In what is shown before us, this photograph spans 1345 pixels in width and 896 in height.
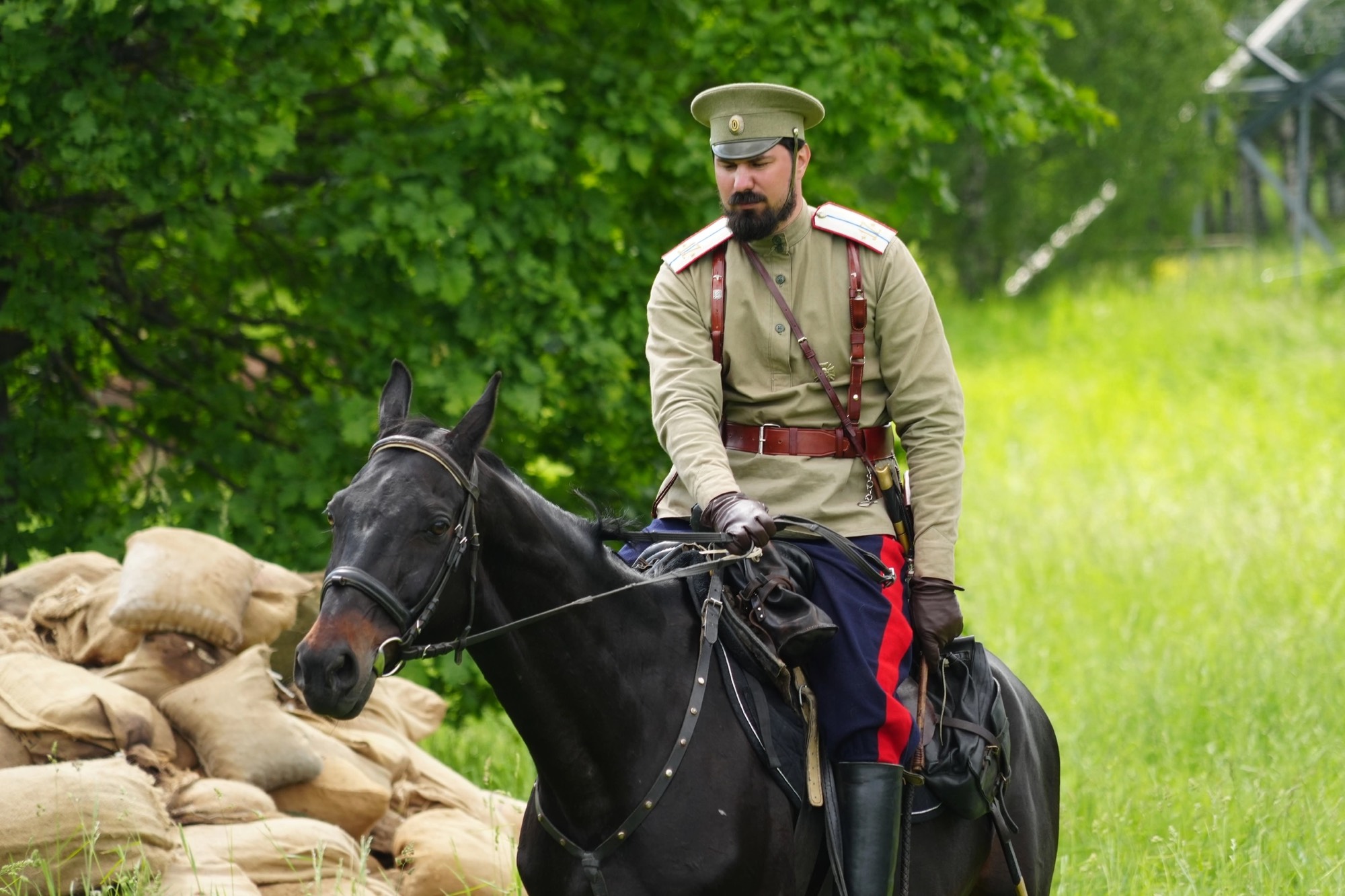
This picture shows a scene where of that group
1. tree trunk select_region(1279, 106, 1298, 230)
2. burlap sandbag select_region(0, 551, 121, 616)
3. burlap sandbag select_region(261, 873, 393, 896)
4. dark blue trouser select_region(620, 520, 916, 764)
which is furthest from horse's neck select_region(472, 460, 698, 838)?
tree trunk select_region(1279, 106, 1298, 230)

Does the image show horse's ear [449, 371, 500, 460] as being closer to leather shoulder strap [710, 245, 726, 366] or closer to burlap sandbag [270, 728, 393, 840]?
leather shoulder strap [710, 245, 726, 366]

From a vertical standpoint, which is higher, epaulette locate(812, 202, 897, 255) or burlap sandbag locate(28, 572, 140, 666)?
epaulette locate(812, 202, 897, 255)

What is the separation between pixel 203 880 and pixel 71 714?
94 cm

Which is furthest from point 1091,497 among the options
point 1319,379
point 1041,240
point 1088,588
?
point 1041,240

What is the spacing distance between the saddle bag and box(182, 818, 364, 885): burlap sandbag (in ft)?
6.29

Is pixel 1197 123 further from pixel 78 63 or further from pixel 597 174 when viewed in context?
pixel 78 63

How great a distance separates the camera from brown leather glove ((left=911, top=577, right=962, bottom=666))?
399 cm

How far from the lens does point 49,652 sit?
226 inches

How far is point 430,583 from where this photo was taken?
316cm

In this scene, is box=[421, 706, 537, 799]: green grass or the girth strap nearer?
the girth strap

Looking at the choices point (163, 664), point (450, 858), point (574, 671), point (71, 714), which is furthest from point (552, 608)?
point (163, 664)

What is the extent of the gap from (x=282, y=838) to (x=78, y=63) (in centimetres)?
414

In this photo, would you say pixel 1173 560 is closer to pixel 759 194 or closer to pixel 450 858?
pixel 450 858

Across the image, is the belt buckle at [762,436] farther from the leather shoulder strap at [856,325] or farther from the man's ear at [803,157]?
the man's ear at [803,157]
